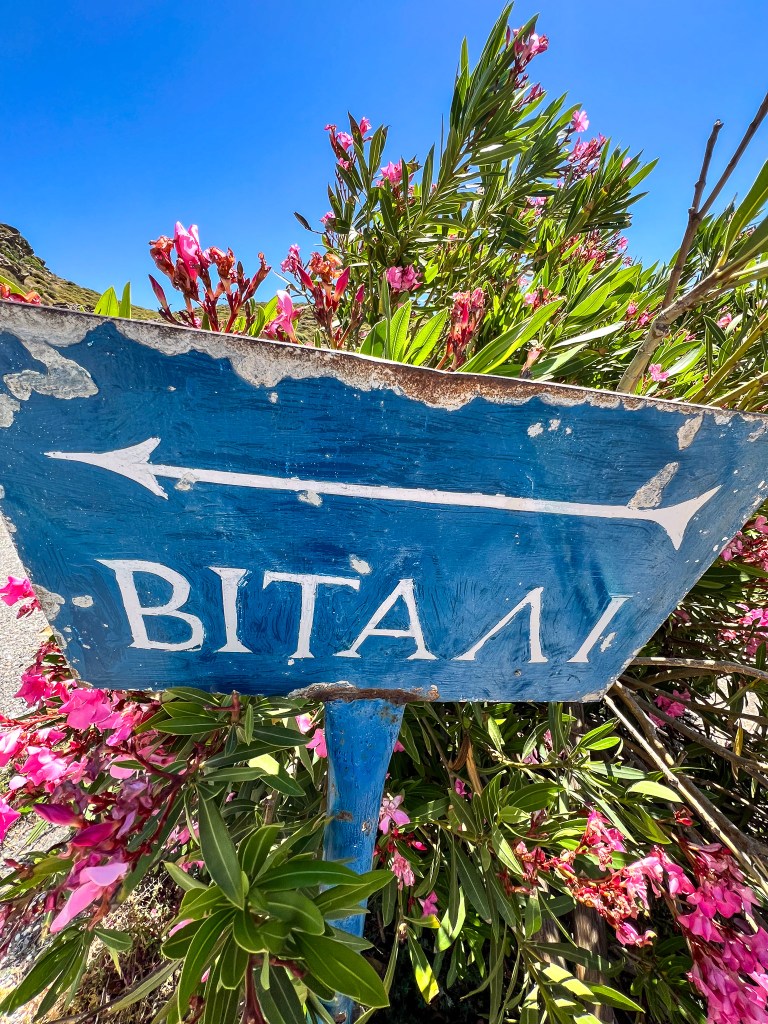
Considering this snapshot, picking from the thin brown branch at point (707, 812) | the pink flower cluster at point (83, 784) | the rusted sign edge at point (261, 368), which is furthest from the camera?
the thin brown branch at point (707, 812)

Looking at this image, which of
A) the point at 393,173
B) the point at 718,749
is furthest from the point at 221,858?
the point at 393,173

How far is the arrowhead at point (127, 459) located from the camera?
1.39 ft

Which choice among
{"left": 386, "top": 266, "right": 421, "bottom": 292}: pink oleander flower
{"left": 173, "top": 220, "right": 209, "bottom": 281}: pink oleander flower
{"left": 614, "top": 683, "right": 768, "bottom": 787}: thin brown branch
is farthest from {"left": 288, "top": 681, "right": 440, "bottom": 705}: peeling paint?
{"left": 386, "top": 266, "right": 421, "bottom": 292}: pink oleander flower

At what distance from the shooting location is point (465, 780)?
3.63 feet

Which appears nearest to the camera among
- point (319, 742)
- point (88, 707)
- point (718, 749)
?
point (88, 707)

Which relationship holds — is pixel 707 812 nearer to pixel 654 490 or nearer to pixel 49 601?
pixel 654 490

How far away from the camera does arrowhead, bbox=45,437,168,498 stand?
1.39 feet

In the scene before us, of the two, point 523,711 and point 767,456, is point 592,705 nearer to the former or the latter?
point 523,711

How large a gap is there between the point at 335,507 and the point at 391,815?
2.72 ft

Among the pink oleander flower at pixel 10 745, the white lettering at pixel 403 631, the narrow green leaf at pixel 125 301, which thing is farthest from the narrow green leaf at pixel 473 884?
the narrow green leaf at pixel 125 301

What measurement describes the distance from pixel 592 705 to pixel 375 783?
112cm

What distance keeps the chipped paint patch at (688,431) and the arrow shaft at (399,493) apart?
0.27 feet

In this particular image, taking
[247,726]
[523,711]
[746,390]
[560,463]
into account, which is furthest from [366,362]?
[523,711]

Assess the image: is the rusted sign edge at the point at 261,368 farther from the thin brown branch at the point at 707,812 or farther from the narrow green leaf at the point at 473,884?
the narrow green leaf at the point at 473,884
